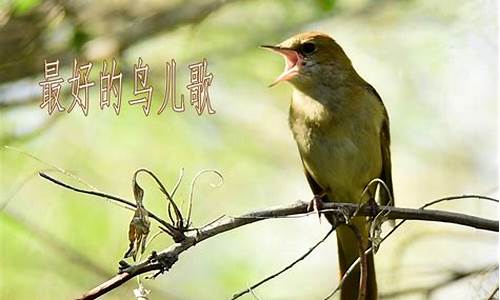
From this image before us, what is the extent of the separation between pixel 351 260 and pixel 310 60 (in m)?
0.64

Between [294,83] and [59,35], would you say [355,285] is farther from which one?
[59,35]

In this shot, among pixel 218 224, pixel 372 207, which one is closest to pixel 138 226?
pixel 218 224

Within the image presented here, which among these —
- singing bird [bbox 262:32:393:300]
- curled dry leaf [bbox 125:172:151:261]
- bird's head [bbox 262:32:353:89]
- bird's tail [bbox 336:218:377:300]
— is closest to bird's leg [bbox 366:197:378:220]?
bird's tail [bbox 336:218:377:300]

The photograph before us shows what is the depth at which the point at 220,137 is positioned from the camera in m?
4.43

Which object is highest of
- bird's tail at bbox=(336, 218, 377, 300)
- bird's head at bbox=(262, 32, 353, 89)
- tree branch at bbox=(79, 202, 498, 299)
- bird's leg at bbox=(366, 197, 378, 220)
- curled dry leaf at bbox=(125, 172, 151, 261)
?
bird's head at bbox=(262, 32, 353, 89)

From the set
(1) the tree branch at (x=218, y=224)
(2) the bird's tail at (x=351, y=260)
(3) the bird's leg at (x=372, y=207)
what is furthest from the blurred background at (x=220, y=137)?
(1) the tree branch at (x=218, y=224)

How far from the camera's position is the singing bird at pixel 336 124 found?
2.97 meters

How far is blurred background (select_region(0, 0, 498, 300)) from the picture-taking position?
11.1ft

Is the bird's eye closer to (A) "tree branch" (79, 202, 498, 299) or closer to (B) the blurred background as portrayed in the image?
(B) the blurred background

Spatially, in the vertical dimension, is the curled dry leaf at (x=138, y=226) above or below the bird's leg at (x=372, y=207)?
above

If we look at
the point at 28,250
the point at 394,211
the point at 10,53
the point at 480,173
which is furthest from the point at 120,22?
the point at 394,211

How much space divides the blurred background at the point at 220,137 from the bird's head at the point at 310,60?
284mm

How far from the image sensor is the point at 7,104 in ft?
11.1

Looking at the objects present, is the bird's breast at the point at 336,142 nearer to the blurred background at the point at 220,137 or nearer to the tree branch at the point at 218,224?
the blurred background at the point at 220,137
